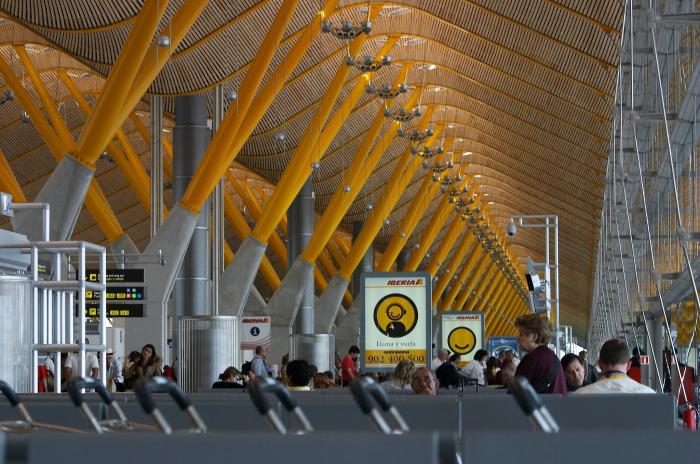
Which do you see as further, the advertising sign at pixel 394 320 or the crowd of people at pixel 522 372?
the advertising sign at pixel 394 320

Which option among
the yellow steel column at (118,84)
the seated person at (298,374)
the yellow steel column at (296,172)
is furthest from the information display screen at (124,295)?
the seated person at (298,374)

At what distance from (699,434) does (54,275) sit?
1238 centimetres

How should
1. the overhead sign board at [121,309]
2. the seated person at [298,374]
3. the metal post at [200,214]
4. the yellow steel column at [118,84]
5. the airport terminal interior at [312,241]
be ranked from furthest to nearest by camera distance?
the metal post at [200,214], the overhead sign board at [121,309], the yellow steel column at [118,84], the seated person at [298,374], the airport terminal interior at [312,241]

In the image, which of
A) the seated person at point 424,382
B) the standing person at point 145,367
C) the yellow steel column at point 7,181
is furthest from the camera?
the yellow steel column at point 7,181

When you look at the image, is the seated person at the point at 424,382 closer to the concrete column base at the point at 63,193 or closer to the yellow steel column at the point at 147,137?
the concrete column base at the point at 63,193

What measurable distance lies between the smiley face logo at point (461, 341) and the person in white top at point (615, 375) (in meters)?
30.1

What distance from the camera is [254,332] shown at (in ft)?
111

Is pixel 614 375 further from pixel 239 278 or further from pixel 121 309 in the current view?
pixel 239 278

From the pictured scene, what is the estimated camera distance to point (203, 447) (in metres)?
3.20

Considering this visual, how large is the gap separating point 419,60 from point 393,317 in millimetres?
26182

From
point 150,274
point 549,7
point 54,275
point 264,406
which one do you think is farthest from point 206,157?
point 264,406

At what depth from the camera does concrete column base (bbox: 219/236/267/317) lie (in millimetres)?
31438

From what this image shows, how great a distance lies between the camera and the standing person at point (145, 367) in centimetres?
1808

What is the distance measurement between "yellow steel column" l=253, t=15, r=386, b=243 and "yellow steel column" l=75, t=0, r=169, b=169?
10.3 meters
